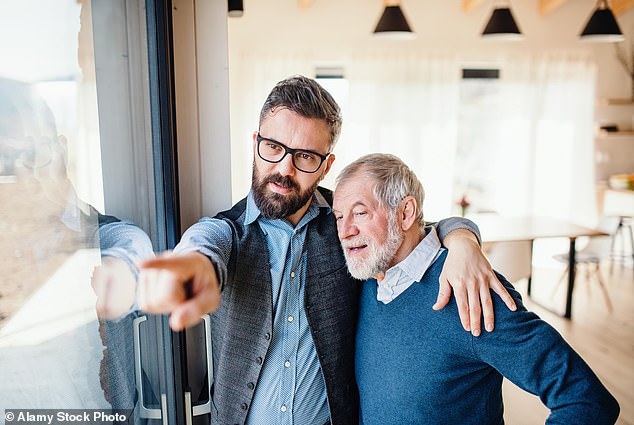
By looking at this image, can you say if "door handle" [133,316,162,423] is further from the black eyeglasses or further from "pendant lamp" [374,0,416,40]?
"pendant lamp" [374,0,416,40]

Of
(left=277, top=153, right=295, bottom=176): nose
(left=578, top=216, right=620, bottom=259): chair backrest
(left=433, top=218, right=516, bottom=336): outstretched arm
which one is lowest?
(left=578, top=216, right=620, bottom=259): chair backrest

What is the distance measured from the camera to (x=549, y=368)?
1102 mm

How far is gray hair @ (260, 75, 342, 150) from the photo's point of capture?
1202 millimetres

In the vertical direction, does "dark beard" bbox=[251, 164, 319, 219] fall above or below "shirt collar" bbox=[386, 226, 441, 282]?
above

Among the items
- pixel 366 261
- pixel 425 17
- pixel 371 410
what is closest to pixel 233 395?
pixel 371 410

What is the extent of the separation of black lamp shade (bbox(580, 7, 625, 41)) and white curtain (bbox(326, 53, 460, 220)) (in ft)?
7.04

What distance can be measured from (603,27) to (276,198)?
332cm

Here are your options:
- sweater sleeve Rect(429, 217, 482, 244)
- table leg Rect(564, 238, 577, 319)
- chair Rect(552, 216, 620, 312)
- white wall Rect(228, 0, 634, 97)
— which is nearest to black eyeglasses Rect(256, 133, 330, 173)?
sweater sleeve Rect(429, 217, 482, 244)

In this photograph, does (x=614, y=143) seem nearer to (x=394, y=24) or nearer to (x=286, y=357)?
(x=394, y=24)

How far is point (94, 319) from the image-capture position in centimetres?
91

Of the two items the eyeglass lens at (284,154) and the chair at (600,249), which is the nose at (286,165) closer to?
the eyeglass lens at (284,154)

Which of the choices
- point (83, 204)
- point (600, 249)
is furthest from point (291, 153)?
point (600, 249)

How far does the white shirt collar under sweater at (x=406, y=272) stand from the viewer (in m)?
1.30

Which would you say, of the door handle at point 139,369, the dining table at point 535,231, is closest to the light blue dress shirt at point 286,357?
the door handle at point 139,369
